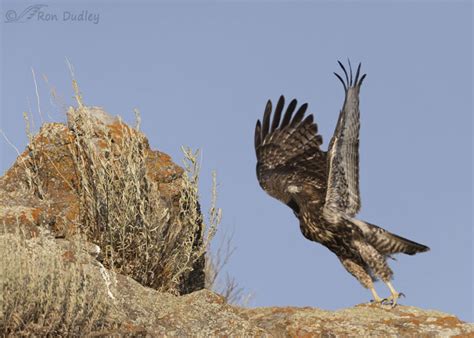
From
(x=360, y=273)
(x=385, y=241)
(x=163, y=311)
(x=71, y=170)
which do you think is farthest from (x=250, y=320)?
(x=71, y=170)

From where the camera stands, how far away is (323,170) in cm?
931

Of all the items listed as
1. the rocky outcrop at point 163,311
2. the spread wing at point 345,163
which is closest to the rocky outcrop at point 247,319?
the rocky outcrop at point 163,311

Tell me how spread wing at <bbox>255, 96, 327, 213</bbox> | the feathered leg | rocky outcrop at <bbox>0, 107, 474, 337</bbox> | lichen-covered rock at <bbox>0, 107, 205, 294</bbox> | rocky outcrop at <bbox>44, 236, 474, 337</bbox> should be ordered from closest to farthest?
1. rocky outcrop at <bbox>0, 107, 474, 337</bbox>
2. rocky outcrop at <bbox>44, 236, 474, 337</bbox>
3. the feathered leg
4. lichen-covered rock at <bbox>0, 107, 205, 294</bbox>
5. spread wing at <bbox>255, 96, 327, 213</bbox>

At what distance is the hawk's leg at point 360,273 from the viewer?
8125 mm

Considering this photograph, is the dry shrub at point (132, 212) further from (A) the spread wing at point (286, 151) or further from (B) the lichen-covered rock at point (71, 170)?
(A) the spread wing at point (286, 151)

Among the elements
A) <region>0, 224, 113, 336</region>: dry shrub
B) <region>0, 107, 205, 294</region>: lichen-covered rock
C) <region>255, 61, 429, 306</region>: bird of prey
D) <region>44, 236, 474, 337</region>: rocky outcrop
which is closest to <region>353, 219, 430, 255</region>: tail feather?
<region>255, 61, 429, 306</region>: bird of prey

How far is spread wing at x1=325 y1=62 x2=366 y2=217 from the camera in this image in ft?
27.9

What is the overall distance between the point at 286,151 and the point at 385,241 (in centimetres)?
189

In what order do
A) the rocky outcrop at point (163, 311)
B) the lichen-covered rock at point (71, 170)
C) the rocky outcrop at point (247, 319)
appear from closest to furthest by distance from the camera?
the rocky outcrop at point (163, 311)
the rocky outcrop at point (247, 319)
the lichen-covered rock at point (71, 170)

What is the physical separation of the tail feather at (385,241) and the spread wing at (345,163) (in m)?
0.31

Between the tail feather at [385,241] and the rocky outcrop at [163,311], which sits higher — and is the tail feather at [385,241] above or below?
above

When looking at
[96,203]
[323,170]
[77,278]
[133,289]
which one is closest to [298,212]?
[323,170]

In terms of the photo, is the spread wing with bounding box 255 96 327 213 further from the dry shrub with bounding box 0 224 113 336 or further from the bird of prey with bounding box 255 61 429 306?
the dry shrub with bounding box 0 224 113 336

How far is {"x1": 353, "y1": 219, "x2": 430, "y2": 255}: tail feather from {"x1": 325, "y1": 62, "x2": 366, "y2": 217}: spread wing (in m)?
0.31
